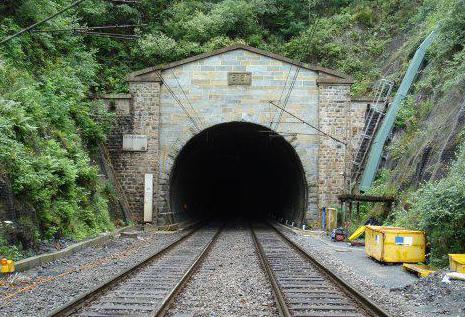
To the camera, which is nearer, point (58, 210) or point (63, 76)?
point (58, 210)

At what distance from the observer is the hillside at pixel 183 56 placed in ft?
33.7

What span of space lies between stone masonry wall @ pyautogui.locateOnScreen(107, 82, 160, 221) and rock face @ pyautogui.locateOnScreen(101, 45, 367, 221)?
0.03 meters

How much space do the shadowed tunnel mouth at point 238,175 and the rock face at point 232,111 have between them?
62 cm

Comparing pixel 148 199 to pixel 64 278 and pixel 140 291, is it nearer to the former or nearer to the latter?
pixel 64 278

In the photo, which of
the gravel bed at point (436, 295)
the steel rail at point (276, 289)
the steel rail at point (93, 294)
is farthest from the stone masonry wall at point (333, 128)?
the gravel bed at point (436, 295)

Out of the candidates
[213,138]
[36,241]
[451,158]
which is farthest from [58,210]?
[213,138]

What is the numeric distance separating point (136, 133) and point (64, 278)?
10820mm

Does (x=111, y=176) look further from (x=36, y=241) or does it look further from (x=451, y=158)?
(x=451, y=158)

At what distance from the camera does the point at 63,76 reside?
1605 cm

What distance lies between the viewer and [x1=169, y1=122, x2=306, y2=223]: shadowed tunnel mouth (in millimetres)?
20594

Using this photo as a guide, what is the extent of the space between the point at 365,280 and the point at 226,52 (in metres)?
11.8

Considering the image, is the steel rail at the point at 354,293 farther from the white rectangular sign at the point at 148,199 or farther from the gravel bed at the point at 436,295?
the white rectangular sign at the point at 148,199

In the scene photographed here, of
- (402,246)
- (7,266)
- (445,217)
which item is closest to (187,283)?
(7,266)

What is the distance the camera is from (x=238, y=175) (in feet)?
126
